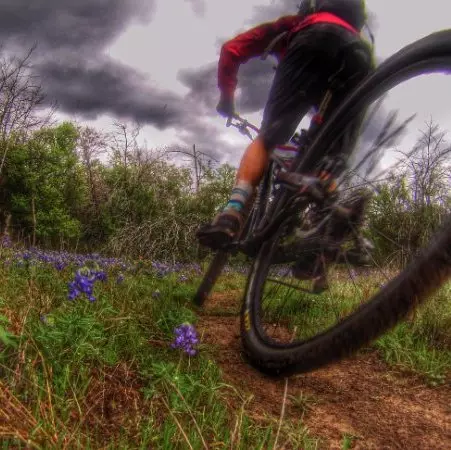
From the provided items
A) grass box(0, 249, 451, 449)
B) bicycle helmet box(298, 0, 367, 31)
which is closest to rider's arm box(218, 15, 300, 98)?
bicycle helmet box(298, 0, 367, 31)

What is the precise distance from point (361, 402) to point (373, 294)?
444 millimetres

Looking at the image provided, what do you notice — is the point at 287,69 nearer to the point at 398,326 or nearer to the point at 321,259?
the point at 321,259

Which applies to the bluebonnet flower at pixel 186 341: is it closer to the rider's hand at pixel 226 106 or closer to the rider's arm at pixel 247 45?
the rider's arm at pixel 247 45

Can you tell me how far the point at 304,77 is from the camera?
2352 mm

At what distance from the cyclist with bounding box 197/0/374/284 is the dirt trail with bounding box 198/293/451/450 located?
33.0 inches

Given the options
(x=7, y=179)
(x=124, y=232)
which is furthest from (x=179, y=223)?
(x=7, y=179)

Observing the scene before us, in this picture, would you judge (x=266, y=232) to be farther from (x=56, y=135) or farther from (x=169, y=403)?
(x=56, y=135)

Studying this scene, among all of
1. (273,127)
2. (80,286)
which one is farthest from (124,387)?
(273,127)

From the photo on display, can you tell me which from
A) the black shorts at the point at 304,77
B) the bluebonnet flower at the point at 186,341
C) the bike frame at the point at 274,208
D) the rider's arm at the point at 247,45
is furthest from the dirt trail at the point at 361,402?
the rider's arm at the point at 247,45

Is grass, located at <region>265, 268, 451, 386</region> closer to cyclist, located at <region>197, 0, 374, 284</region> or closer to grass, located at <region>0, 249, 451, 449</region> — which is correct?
grass, located at <region>0, 249, 451, 449</region>

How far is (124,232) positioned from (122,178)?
488 cm

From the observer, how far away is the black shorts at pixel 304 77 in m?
2.18

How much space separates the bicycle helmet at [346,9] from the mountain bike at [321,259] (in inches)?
12.4

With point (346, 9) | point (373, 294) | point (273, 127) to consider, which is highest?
point (346, 9)
